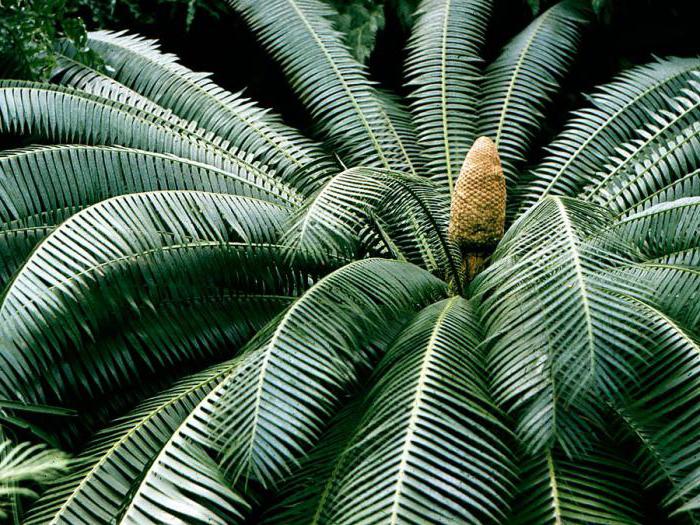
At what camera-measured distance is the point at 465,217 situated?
96.9 inches

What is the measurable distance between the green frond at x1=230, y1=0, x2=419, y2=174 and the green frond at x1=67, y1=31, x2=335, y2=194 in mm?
176

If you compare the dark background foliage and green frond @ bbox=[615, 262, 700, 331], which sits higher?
the dark background foliage

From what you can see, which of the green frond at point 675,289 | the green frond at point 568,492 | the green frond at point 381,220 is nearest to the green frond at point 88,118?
the green frond at point 381,220

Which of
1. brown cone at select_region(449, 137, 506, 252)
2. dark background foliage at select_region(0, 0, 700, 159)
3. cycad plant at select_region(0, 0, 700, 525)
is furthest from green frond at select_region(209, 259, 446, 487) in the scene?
dark background foliage at select_region(0, 0, 700, 159)

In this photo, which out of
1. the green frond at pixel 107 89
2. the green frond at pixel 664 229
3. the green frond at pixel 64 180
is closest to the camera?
the green frond at pixel 664 229

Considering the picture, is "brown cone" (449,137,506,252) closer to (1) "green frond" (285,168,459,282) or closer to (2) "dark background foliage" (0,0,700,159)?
(1) "green frond" (285,168,459,282)

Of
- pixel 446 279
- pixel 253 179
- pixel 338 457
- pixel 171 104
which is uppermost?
pixel 171 104

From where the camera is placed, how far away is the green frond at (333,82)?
3.18 m

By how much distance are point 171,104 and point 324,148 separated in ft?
2.35

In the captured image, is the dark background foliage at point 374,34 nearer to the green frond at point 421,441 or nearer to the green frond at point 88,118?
the green frond at point 88,118

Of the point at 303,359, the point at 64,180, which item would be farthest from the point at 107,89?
the point at 303,359

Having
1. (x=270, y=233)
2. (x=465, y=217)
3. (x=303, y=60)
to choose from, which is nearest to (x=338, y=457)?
(x=270, y=233)

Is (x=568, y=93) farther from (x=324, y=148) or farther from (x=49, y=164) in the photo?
(x=49, y=164)

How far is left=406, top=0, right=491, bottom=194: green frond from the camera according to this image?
3.19 metres
